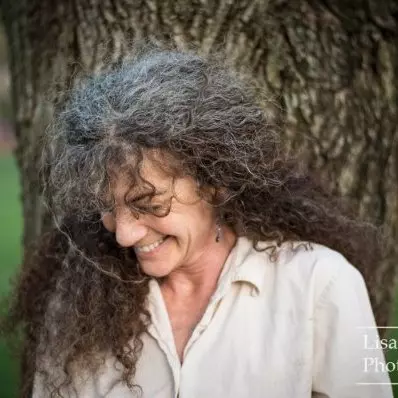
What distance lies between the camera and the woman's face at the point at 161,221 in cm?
214

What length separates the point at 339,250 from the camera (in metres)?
2.52

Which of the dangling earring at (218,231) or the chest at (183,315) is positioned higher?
the dangling earring at (218,231)

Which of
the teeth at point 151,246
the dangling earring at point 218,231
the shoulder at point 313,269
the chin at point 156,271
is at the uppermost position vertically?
the dangling earring at point 218,231

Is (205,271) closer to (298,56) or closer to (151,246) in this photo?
(151,246)

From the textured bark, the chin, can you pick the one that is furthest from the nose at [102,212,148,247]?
the textured bark

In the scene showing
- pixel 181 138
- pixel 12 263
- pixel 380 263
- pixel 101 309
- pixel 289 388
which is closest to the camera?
pixel 181 138

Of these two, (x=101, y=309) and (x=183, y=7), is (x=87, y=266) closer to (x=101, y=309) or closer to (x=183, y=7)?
(x=101, y=309)

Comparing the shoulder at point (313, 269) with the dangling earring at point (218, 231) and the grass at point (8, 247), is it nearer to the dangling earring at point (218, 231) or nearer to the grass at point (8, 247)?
the dangling earring at point (218, 231)

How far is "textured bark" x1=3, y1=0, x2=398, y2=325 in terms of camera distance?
8.63 feet

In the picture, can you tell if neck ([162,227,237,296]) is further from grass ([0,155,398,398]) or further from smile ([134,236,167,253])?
grass ([0,155,398,398])

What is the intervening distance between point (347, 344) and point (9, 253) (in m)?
6.91

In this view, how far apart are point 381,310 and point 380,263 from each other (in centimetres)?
19

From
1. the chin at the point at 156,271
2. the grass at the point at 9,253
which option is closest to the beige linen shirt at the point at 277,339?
the chin at the point at 156,271

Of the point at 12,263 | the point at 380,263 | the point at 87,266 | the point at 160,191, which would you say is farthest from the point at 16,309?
the point at 12,263
